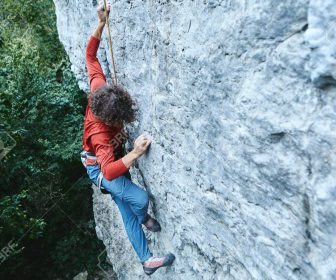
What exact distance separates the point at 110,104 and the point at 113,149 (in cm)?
48

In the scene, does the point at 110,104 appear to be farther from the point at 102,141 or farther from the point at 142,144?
the point at 142,144

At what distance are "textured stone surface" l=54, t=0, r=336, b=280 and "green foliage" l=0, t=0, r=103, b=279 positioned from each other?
3521mm

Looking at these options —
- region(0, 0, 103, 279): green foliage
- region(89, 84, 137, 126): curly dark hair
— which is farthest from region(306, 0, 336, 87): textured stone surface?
region(0, 0, 103, 279): green foliage

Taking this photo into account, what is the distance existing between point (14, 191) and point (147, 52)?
506 cm

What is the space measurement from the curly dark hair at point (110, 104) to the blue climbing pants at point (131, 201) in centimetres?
73

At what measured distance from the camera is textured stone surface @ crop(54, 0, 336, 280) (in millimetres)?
2006

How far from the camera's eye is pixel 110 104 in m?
3.48

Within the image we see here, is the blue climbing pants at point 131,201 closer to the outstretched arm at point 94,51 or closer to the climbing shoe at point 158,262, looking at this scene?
the climbing shoe at point 158,262

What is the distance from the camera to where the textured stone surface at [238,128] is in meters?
2.01

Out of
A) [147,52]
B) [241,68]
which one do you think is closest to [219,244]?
[241,68]

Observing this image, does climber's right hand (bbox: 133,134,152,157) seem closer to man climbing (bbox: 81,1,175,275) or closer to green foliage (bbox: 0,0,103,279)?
man climbing (bbox: 81,1,175,275)

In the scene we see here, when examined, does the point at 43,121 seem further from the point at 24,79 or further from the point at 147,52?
the point at 147,52

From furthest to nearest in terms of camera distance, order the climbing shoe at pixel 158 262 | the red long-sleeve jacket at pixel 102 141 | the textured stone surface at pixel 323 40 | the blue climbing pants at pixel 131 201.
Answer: the climbing shoe at pixel 158 262, the blue climbing pants at pixel 131 201, the red long-sleeve jacket at pixel 102 141, the textured stone surface at pixel 323 40

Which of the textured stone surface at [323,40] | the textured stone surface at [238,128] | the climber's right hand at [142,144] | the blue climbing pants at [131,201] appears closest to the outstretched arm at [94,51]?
the textured stone surface at [238,128]
